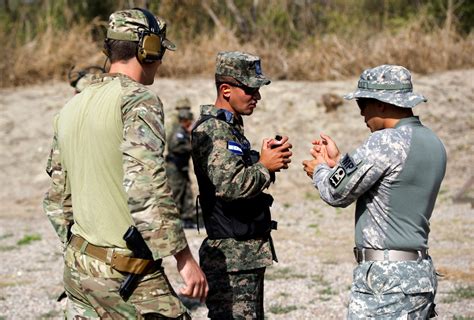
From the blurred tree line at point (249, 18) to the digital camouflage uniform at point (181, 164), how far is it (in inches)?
388

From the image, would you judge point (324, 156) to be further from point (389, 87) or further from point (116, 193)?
point (116, 193)

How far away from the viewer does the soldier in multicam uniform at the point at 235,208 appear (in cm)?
465

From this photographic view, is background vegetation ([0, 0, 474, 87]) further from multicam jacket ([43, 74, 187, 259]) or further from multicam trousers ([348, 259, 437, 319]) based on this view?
multicam jacket ([43, 74, 187, 259])

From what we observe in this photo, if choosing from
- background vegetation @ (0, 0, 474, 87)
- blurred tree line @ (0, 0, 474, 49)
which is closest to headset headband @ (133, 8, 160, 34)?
background vegetation @ (0, 0, 474, 87)

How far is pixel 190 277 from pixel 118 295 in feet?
1.16

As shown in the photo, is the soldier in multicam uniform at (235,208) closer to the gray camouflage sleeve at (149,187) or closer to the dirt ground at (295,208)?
the gray camouflage sleeve at (149,187)

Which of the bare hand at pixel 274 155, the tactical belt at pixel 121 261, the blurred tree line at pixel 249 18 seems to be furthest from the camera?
the blurred tree line at pixel 249 18

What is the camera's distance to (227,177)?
14.9 ft

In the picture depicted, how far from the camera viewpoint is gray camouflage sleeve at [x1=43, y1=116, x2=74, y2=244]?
4.27m

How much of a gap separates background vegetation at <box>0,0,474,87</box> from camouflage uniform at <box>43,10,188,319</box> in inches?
662

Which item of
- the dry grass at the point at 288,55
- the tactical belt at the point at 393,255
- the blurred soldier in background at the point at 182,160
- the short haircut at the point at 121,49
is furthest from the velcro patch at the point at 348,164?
the dry grass at the point at 288,55

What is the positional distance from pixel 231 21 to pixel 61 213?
772 inches

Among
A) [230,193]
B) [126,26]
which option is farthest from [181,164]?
[126,26]

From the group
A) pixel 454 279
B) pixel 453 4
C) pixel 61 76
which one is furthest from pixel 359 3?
pixel 454 279
